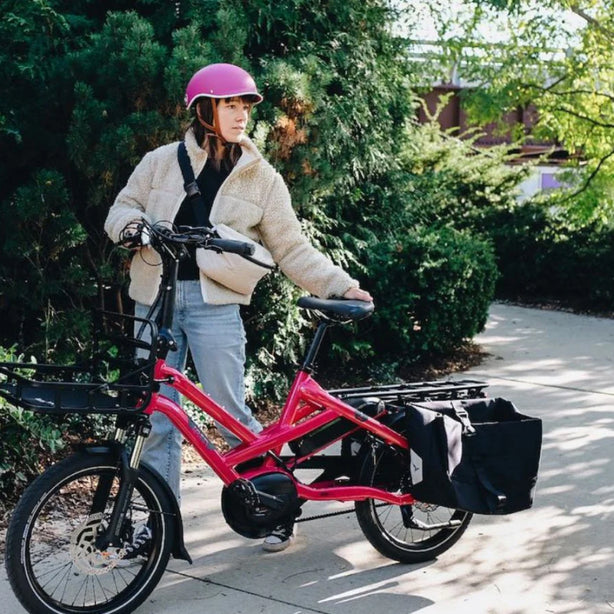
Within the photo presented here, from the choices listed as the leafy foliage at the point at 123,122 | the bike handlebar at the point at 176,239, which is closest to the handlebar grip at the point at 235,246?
the bike handlebar at the point at 176,239

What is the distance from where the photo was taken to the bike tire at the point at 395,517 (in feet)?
13.4

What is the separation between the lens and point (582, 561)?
423 centimetres

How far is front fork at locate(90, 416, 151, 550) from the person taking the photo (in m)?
3.47

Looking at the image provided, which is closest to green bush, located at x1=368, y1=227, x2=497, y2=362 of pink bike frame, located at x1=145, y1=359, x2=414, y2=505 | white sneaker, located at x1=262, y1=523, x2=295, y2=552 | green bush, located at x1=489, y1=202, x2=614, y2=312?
white sneaker, located at x1=262, y1=523, x2=295, y2=552

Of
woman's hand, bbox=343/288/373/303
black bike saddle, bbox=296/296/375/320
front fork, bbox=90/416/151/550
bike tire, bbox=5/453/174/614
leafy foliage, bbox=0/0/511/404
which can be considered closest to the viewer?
bike tire, bbox=5/453/174/614

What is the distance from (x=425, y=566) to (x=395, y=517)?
0.28 metres

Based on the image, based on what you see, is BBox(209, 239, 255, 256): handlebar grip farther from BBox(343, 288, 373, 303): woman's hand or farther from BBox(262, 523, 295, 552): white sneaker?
BBox(262, 523, 295, 552): white sneaker

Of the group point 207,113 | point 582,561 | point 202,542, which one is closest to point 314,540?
point 202,542

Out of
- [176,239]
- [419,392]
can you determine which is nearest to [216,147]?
[176,239]

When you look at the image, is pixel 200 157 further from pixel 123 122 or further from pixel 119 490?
pixel 123 122

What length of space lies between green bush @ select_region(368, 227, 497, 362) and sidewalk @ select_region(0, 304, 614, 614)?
2.17 meters

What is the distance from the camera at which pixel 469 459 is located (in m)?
3.90

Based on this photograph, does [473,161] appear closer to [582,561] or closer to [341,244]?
[341,244]

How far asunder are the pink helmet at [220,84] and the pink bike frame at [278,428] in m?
1.03
